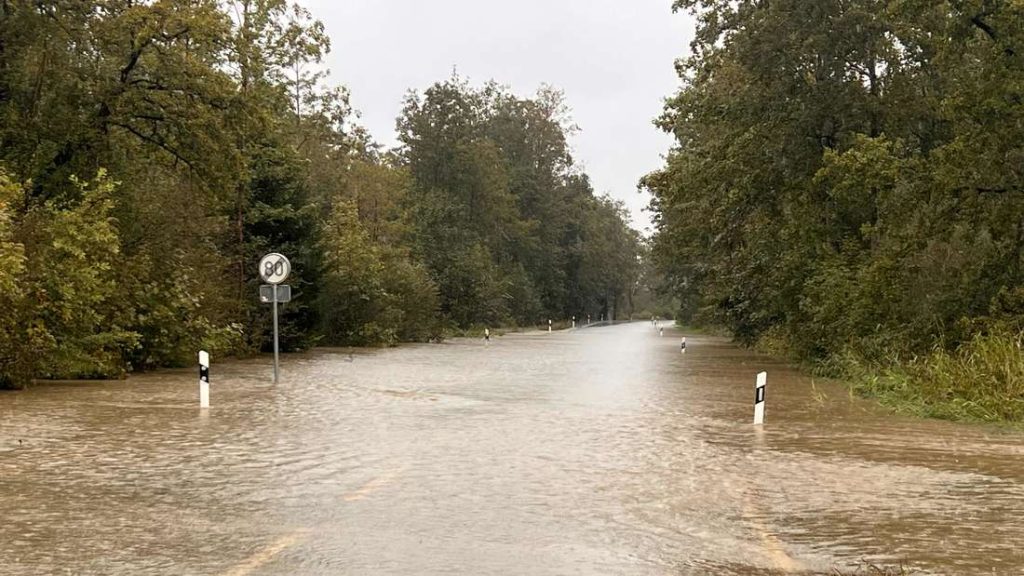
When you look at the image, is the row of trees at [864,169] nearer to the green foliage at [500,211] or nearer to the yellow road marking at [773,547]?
the yellow road marking at [773,547]

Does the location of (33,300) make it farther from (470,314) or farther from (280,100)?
(470,314)

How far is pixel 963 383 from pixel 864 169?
8372 millimetres

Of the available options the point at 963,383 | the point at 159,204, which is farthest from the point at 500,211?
the point at 963,383

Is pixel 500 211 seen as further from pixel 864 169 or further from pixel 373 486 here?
pixel 373 486

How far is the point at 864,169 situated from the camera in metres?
25.8

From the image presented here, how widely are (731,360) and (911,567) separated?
3159cm

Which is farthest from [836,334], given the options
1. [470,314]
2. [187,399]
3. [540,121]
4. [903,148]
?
[540,121]

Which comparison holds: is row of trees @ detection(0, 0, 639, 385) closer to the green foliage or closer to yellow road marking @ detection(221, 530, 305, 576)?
yellow road marking @ detection(221, 530, 305, 576)

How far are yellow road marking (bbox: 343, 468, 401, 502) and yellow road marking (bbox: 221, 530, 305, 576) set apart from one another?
5.16ft

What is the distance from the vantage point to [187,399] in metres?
19.7

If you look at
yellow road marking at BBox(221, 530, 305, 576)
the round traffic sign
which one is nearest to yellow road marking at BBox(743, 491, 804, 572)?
yellow road marking at BBox(221, 530, 305, 576)

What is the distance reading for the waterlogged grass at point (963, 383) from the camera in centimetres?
1745

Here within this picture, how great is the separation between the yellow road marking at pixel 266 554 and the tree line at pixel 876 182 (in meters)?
13.3

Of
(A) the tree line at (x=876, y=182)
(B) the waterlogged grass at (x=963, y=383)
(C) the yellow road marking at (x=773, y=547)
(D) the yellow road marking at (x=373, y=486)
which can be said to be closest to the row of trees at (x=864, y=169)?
(A) the tree line at (x=876, y=182)
